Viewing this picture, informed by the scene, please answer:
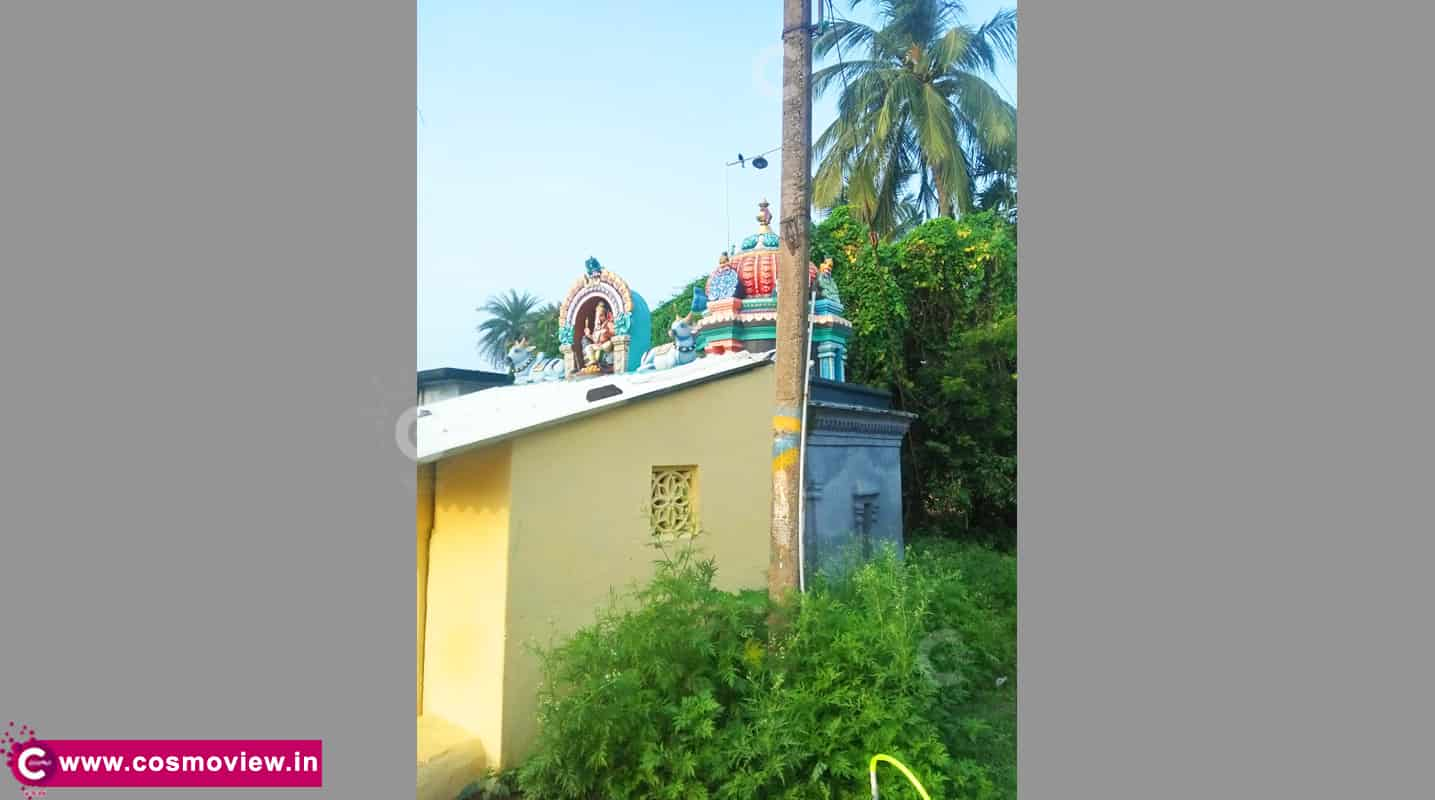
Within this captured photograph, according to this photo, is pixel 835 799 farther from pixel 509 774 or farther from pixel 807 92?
pixel 807 92

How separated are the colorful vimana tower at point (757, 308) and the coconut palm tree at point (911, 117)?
583 centimetres

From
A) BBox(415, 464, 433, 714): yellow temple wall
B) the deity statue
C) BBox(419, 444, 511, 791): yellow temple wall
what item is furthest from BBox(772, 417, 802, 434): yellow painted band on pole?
the deity statue

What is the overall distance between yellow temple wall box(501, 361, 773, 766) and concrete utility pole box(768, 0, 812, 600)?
3.46ft

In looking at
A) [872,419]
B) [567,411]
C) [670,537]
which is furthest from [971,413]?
[567,411]

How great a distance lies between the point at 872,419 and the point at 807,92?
12.0 ft

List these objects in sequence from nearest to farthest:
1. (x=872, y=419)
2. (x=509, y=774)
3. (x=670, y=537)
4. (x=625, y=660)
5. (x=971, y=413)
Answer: (x=625, y=660), (x=509, y=774), (x=670, y=537), (x=872, y=419), (x=971, y=413)

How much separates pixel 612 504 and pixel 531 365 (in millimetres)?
5732

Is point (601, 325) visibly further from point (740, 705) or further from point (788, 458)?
point (740, 705)

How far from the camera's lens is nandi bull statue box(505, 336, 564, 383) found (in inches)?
360

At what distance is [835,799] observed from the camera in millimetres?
3369

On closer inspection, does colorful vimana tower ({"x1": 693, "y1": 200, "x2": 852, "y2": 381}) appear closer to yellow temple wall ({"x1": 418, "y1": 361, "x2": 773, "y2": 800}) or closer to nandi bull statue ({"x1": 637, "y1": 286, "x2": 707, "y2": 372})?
nandi bull statue ({"x1": 637, "y1": 286, "x2": 707, "y2": 372})

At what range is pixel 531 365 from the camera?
9984 millimetres

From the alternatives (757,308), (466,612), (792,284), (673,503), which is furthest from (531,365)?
(792,284)
